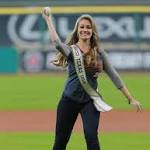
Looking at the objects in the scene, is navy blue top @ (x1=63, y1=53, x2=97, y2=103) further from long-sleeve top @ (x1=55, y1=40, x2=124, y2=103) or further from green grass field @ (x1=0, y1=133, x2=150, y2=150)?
green grass field @ (x1=0, y1=133, x2=150, y2=150)

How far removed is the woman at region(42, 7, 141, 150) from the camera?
849 cm

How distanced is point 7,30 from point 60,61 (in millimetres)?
21290

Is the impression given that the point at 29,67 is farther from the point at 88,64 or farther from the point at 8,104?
the point at 88,64

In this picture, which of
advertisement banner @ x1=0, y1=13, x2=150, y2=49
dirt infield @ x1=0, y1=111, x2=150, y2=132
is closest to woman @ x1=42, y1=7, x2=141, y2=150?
dirt infield @ x1=0, y1=111, x2=150, y2=132

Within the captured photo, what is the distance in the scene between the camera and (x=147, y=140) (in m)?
12.6

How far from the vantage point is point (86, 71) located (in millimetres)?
8570

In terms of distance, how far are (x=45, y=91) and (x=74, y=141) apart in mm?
9754

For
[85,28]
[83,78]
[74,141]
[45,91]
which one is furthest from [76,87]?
[45,91]

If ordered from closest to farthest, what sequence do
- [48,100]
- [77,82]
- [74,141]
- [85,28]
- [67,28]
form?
[85,28], [77,82], [74,141], [48,100], [67,28]

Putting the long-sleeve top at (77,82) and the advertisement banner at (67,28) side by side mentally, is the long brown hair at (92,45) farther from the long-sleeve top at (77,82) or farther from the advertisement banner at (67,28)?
the advertisement banner at (67,28)

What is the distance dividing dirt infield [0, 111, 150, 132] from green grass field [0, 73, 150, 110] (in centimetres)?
126

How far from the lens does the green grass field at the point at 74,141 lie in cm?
1177

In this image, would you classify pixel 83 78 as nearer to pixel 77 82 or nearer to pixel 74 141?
pixel 77 82

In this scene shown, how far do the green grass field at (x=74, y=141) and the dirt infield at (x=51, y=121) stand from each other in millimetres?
722
